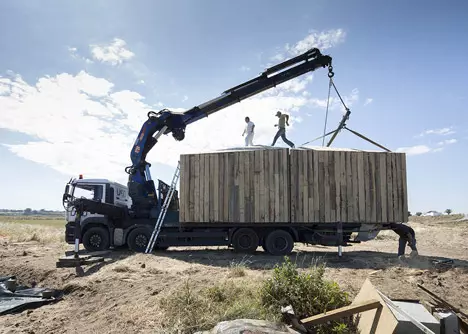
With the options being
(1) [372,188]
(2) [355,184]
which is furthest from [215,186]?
(1) [372,188]

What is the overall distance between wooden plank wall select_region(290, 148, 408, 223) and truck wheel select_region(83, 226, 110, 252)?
7045 mm

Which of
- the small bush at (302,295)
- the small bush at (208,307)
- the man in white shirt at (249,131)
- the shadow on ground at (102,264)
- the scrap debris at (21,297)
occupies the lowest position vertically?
the scrap debris at (21,297)

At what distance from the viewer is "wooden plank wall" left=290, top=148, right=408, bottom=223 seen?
12.7m

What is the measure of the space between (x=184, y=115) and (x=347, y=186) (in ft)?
22.1

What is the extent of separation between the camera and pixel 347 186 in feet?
41.9

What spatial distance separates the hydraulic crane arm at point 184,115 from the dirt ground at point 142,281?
2.71m

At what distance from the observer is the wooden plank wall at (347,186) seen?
12.7 meters

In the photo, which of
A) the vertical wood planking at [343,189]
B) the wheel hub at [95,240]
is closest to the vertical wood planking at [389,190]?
the vertical wood planking at [343,189]

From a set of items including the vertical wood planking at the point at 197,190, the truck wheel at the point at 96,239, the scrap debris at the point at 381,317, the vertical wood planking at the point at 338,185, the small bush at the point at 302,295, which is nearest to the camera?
the scrap debris at the point at 381,317

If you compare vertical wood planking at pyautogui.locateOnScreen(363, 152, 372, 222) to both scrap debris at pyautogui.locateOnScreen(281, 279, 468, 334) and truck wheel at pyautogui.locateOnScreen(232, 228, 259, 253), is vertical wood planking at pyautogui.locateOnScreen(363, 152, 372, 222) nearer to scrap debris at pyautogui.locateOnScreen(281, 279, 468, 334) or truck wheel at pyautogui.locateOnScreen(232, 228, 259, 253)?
truck wheel at pyautogui.locateOnScreen(232, 228, 259, 253)

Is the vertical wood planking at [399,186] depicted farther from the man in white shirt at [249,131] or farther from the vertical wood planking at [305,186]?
the man in white shirt at [249,131]

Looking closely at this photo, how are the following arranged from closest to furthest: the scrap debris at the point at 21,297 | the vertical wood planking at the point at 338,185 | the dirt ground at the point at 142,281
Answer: the dirt ground at the point at 142,281, the scrap debris at the point at 21,297, the vertical wood planking at the point at 338,185

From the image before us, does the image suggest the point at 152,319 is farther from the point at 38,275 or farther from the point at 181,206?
the point at 181,206

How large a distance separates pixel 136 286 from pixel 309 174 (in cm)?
711
